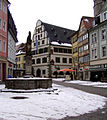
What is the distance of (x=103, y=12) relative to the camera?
3322cm

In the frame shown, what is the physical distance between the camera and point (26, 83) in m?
13.8

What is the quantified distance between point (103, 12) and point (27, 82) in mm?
24356

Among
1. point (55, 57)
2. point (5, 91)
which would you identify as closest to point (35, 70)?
point (55, 57)

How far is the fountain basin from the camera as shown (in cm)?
1378

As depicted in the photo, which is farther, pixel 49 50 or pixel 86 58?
pixel 49 50

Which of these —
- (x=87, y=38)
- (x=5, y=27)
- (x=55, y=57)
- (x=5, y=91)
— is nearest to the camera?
(x=5, y=91)

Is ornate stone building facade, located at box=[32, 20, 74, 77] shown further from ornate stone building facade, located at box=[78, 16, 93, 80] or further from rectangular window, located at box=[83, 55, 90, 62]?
rectangular window, located at box=[83, 55, 90, 62]

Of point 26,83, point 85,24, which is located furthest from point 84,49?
point 26,83

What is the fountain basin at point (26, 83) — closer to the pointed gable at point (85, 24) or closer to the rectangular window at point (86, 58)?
the rectangular window at point (86, 58)

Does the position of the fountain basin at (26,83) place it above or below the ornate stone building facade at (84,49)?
below

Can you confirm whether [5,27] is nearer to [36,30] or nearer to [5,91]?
[5,91]

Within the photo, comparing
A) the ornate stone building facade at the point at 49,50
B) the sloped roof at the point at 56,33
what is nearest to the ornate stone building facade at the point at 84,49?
the ornate stone building facade at the point at 49,50

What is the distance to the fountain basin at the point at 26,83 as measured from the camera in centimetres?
1378

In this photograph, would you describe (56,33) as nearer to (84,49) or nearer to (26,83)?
(84,49)
